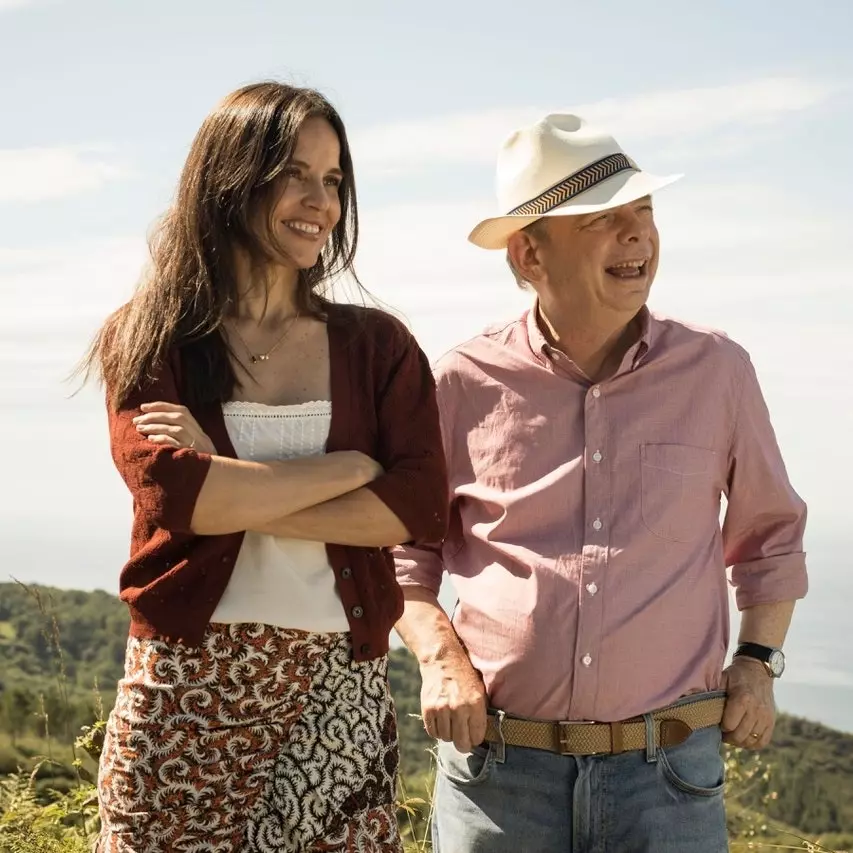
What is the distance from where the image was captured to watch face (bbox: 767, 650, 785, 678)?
3.48m

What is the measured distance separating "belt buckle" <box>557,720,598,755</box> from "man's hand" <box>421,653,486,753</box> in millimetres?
182

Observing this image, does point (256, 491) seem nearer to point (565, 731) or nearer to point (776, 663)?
point (565, 731)

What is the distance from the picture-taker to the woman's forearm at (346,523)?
295 centimetres

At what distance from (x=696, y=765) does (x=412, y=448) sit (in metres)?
1.03

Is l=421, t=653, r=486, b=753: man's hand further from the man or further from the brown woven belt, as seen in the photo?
the brown woven belt

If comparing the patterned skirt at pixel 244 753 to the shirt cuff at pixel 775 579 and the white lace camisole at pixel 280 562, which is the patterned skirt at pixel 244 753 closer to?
the white lace camisole at pixel 280 562

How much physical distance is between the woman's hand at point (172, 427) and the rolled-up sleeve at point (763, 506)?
1344 millimetres

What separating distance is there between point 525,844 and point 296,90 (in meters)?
1.87

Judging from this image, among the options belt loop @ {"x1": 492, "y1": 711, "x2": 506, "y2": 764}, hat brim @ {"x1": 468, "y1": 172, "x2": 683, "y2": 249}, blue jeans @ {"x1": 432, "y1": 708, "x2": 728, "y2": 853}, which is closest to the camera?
blue jeans @ {"x1": 432, "y1": 708, "x2": 728, "y2": 853}

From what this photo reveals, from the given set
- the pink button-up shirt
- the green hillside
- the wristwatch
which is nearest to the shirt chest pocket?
the pink button-up shirt

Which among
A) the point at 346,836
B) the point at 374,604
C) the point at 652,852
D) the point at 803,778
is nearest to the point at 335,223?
the point at 374,604

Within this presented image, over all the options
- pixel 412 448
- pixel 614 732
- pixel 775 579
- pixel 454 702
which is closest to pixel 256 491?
pixel 412 448

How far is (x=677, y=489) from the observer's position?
3393mm

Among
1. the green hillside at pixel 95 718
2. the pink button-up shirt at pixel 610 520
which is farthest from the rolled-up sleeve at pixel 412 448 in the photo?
the green hillside at pixel 95 718
